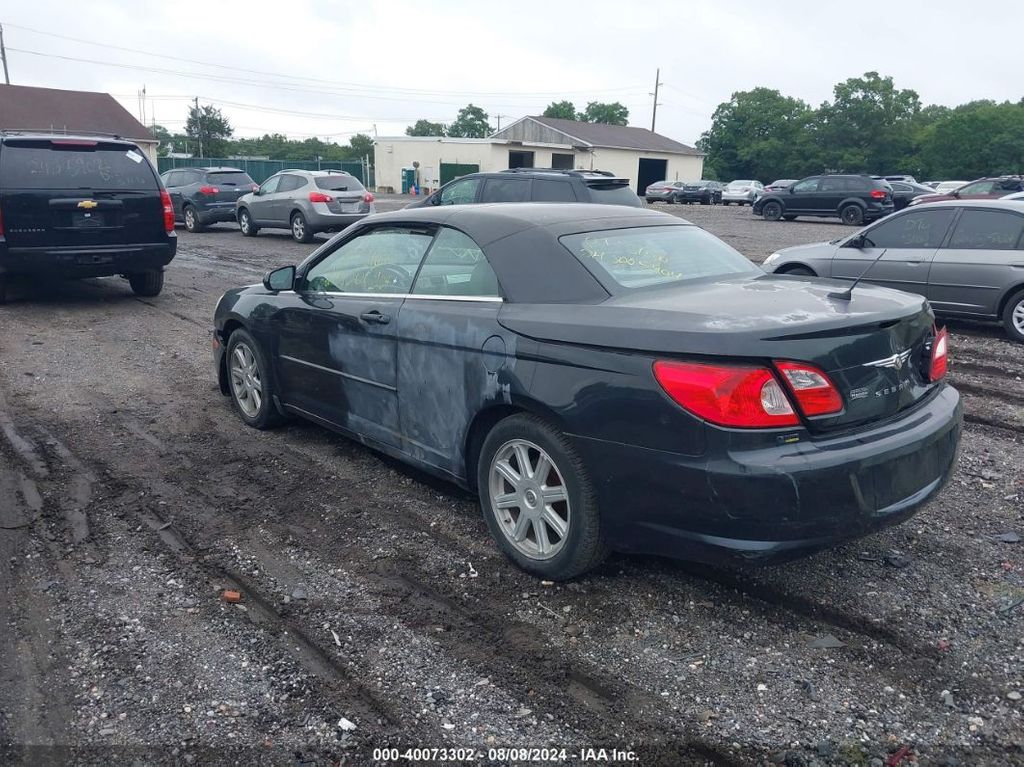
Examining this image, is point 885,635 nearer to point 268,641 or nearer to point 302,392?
point 268,641

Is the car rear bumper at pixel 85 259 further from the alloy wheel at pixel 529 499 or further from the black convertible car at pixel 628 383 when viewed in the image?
the alloy wheel at pixel 529 499

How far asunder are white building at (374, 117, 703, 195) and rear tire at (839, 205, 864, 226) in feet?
86.3

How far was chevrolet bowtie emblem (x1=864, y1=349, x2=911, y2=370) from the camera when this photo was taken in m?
3.34

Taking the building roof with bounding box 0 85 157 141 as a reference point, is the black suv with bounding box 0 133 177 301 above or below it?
below

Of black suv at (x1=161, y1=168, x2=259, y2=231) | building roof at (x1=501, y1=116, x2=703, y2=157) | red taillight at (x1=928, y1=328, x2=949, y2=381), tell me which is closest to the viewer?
red taillight at (x1=928, y1=328, x2=949, y2=381)

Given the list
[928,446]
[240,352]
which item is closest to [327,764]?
[928,446]

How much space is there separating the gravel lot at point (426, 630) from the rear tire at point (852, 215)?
23.9 metres

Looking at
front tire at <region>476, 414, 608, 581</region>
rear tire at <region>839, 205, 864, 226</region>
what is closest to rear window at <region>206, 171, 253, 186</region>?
rear tire at <region>839, 205, 864, 226</region>

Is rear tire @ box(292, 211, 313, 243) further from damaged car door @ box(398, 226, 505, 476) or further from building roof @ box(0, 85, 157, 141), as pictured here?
building roof @ box(0, 85, 157, 141)

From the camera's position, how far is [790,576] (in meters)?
3.85

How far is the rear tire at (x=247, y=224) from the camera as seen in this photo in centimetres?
1999

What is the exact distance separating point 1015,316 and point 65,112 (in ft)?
171

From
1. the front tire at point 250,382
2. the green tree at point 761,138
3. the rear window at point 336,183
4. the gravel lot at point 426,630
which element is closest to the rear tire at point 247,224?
the rear window at point 336,183

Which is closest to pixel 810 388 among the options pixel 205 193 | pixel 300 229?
pixel 300 229
